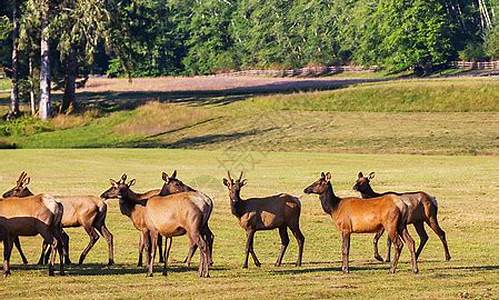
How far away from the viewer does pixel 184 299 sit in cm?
1648

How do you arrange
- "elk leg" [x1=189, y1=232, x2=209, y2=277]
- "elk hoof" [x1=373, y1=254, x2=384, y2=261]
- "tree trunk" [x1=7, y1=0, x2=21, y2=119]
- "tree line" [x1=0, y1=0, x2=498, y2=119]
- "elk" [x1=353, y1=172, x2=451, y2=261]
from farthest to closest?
"tree trunk" [x1=7, y1=0, x2=21, y2=119] < "tree line" [x1=0, y1=0, x2=498, y2=119] < "elk hoof" [x1=373, y1=254, x2=384, y2=261] < "elk" [x1=353, y1=172, x2=451, y2=261] < "elk leg" [x1=189, y1=232, x2=209, y2=277]

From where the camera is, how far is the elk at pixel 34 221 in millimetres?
18906

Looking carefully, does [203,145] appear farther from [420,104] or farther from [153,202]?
[153,202]

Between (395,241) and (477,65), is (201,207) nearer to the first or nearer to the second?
(395,241)

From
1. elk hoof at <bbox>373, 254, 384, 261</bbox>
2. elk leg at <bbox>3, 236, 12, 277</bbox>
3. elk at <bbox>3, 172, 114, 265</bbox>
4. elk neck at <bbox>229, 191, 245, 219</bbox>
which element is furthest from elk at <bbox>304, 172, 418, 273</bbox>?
elk leg at <bbox>3, 236, 12, 277</bbox>

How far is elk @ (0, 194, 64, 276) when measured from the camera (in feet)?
62.0

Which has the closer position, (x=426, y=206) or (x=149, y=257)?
(x=149, y=257)

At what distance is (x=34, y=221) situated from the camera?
1892 centimetres

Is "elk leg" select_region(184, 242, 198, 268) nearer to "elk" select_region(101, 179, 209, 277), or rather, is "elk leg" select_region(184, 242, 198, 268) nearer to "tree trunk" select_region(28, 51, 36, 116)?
"elk" select_region(101, 179, 209, 277)

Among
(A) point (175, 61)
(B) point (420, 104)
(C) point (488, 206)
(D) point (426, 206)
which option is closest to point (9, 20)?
(B) point (420, 104)

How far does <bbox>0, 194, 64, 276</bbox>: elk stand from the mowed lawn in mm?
573

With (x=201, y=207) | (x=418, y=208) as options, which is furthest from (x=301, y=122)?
(x=201, y=207)

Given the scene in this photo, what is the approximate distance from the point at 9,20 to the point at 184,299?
53.2 metres

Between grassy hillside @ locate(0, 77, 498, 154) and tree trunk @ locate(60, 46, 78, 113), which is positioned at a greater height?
tree trunk @ locate(60, 46, 78, 113)
